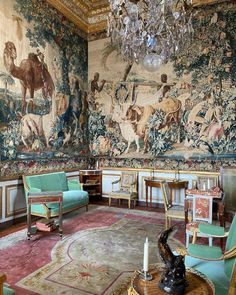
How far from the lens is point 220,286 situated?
1998 millimetres

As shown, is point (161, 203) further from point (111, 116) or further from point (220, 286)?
point (220, 286)

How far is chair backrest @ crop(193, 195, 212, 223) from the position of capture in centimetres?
401

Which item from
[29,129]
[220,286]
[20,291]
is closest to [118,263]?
[20,291]

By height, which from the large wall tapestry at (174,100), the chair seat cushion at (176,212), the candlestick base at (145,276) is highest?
the large wall tapestry at (174,100)

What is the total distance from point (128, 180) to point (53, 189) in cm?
228

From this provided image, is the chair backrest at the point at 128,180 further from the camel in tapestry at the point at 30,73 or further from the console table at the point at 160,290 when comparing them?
the console table at the point at 160,290

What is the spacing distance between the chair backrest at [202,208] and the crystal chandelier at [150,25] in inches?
109

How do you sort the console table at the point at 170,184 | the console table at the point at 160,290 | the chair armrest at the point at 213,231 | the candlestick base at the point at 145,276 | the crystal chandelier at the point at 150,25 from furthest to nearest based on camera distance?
the console table at the point at 170,184 < the crystal chandelier at the point at 150,25 < the chair armrest at the point at 213,231 < the candlestick base at the point at 145,276 < the console table at the point at 160,290

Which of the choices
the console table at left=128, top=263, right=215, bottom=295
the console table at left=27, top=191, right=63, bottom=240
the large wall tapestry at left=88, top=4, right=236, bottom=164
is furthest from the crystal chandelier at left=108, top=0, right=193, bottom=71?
the console table at left=128, top=263, right=215, bottom=295

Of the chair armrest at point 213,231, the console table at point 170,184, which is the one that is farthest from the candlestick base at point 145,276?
the console table at point 170,184

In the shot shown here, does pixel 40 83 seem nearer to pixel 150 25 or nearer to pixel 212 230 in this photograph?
pixel 150 25

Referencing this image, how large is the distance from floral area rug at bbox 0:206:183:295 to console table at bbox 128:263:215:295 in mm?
1148

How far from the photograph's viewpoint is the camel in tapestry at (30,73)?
5.37 meters

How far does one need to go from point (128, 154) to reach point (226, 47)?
153 inches
